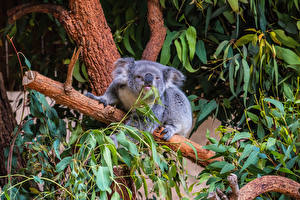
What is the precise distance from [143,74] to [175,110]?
47 cm

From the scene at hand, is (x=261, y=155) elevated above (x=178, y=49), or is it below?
below

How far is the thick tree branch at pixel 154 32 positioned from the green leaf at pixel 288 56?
3.08 ft

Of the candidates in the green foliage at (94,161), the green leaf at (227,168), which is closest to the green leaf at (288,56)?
the green leaf at (227,168)

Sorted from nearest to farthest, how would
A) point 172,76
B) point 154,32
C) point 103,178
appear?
1. point 103,178
2. point 172,76
3. point 154,32

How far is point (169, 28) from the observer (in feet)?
12.6

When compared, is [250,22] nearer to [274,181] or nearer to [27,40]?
[274,181]

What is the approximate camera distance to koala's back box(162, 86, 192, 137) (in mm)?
3369

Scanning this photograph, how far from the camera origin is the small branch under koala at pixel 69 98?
2448mm

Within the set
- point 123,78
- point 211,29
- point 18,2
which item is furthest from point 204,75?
point 18,2

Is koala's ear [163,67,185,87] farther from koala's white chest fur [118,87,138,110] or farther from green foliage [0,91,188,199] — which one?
green foliage [0,91,188,199]

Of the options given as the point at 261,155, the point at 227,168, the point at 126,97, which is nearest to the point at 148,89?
the point at 126,97

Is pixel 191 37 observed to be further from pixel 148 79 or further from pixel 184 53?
pixel 148 79

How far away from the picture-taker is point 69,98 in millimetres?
2625

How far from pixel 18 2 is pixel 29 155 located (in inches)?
87.9
